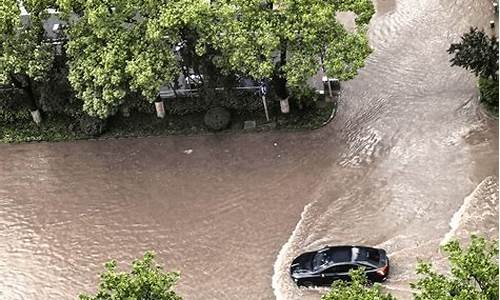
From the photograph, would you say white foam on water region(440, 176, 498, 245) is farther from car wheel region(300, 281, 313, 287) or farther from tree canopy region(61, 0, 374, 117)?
tree canopy region(61, 0, 374, 117)

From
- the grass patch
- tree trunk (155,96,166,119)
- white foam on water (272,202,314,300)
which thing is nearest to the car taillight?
white foam on water (272,202,314,300)

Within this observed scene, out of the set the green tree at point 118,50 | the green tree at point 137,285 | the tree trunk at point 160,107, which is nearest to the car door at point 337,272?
the green tree at point 137,285

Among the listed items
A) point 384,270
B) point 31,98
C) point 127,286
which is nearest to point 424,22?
point 384,270

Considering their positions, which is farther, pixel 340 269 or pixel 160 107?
pixel 160 107

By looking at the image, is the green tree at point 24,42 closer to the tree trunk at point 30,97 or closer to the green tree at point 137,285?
the tree trunk at point 30,97

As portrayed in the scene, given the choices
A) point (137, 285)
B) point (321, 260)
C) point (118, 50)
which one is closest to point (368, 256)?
point (321, 260)

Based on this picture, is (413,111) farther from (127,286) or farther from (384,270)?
(127,286)

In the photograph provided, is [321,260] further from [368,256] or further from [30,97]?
[30,97]
